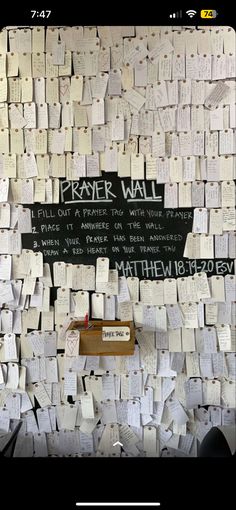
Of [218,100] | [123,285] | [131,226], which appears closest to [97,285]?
[123,285]

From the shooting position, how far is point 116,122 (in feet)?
8.37

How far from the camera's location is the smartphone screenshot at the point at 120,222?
100 inches

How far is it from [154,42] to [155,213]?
71 cm

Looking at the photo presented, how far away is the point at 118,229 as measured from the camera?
2580mm

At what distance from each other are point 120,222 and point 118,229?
31 millimetres
